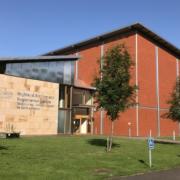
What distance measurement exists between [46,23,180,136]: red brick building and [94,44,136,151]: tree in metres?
24.1

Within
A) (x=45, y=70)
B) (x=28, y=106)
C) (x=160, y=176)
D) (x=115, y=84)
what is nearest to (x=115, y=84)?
(x=115, y=84)

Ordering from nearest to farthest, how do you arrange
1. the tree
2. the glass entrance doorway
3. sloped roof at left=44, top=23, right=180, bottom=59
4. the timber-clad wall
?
the tree, the timber-clad wall, the glass entrance doorway, sloped roof at left=44, top=23, right=180, bottom=59

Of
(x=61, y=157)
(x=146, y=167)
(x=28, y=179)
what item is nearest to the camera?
(x=28, y=179)

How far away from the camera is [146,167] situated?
15.7m

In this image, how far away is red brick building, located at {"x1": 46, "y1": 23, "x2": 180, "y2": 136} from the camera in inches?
1938

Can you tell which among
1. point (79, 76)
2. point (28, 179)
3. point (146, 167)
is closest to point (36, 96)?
point (79, 76)

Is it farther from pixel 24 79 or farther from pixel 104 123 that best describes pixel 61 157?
pixel 104 123

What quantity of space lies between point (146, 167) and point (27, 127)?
2618 cm

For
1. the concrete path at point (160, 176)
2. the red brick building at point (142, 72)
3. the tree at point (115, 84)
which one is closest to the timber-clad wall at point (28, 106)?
the red brick building at point (142, 72)

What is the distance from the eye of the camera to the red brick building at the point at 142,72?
1938 inches

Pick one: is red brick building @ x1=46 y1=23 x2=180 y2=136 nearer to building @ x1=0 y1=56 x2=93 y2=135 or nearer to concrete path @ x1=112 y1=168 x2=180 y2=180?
building @ x1=0 y1=56 x2=93 y2=135

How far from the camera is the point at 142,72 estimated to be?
50438mm

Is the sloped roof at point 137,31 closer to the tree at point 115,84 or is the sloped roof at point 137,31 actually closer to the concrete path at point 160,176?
the tree at point 115,84

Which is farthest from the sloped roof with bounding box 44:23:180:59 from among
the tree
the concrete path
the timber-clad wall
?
the concrete path
